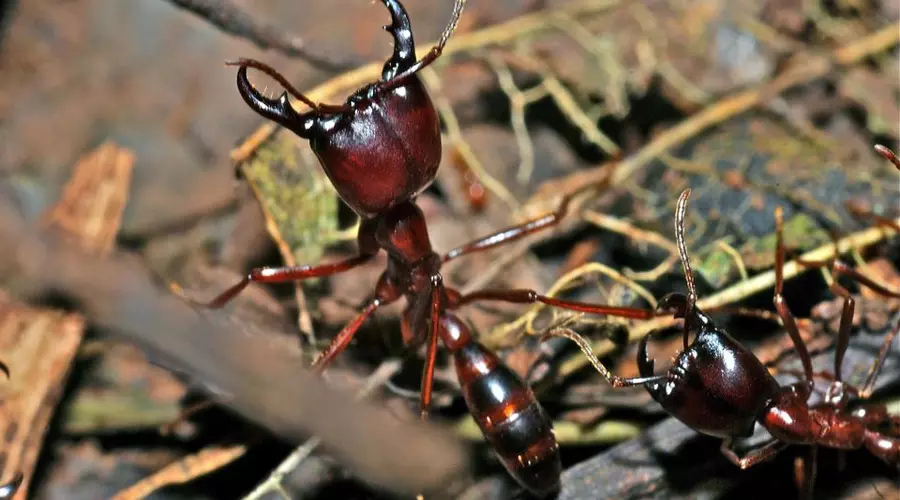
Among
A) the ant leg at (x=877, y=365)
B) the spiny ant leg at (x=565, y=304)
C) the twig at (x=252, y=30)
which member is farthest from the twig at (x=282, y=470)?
the ant leg at (x=877, y=365)

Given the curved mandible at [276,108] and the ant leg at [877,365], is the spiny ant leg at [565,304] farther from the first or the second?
the curved mandible at [276,108]

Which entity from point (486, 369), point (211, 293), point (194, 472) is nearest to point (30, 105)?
point (211, 293)

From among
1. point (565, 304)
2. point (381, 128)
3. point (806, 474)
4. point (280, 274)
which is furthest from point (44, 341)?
point (806, 474)

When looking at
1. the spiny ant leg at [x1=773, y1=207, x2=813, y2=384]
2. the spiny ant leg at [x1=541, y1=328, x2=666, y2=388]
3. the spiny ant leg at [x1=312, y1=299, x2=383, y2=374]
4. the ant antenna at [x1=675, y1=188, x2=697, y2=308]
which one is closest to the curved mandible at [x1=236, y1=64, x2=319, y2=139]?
the spiny ant leg at [x1=312, y1=299, x2=383, y2=374]

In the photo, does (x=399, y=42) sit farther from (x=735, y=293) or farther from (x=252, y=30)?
(x=735, y=293)

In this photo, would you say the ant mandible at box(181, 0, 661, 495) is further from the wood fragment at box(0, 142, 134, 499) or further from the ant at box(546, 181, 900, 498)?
the wood fragment at box(0, 142, 134, 499)
